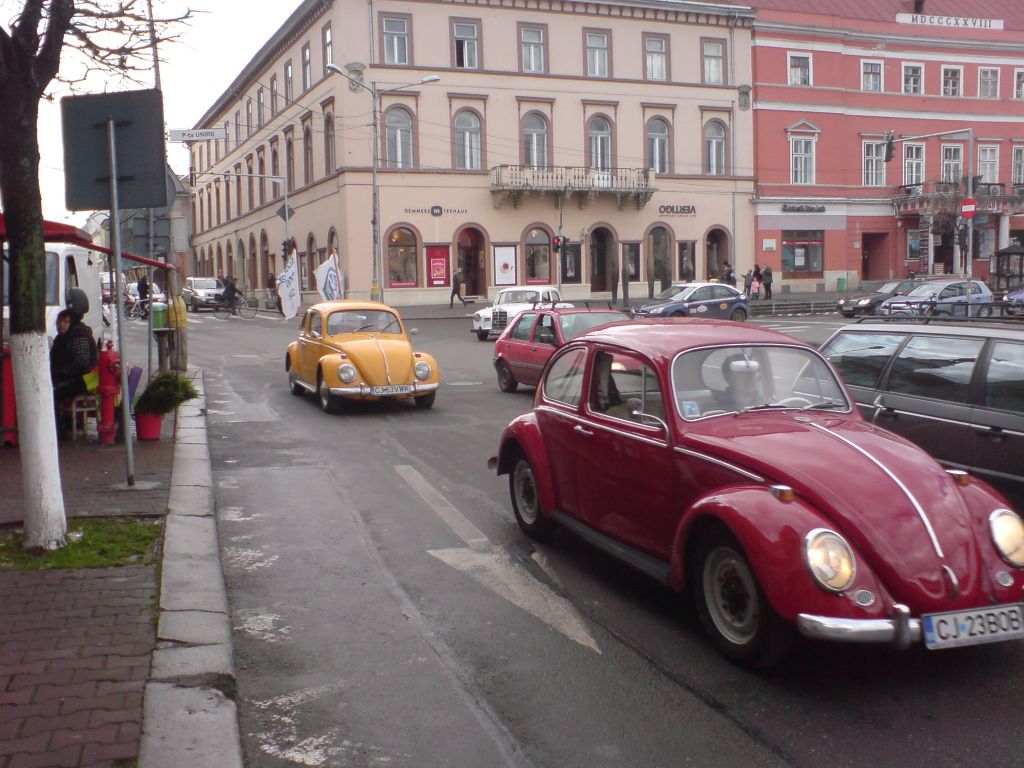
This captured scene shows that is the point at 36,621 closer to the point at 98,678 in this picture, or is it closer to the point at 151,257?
the point at 98,678

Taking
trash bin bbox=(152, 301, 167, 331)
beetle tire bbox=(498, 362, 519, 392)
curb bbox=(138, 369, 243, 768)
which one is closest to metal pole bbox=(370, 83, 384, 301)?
trash bin bbox=(152, 301, 167, 331)

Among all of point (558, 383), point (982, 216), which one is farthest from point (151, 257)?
point (982, 216)

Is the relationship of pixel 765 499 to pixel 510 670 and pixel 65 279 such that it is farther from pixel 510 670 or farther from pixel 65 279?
pixel 65 279

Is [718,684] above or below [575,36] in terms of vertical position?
below

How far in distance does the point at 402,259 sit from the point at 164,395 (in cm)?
3559

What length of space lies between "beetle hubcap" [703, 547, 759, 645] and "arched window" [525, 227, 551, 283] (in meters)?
43.4

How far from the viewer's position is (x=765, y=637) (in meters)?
4.65

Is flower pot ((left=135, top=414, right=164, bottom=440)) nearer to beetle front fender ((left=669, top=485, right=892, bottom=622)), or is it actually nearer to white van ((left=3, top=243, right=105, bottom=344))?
white van ((left=3, top=243, right=105, bottom=344))

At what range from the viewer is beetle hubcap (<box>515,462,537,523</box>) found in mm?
7220

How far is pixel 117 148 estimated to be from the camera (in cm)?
800

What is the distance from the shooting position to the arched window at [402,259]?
4528cm

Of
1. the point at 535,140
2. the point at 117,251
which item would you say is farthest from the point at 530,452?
the point at 535,140

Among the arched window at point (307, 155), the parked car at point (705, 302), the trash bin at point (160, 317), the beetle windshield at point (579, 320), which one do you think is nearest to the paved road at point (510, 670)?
the beetle windshield at point (579, 320)

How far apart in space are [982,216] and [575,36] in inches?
931
